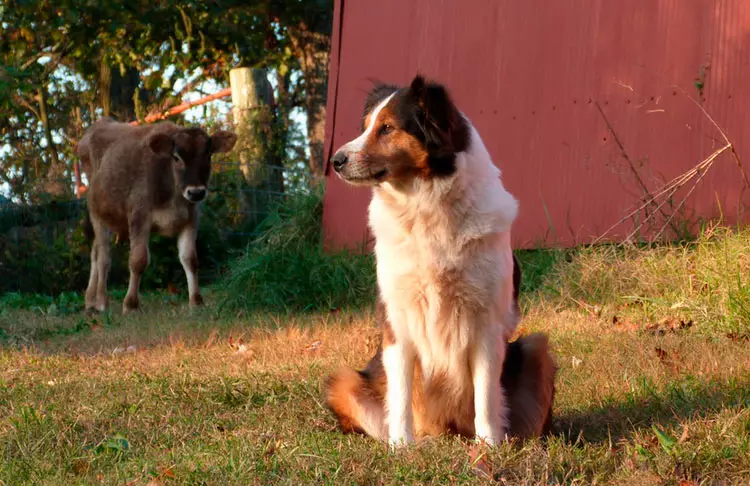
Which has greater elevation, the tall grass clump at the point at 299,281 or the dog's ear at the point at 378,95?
the dog's ear at the point at 378,95

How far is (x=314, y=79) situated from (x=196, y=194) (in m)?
6.64

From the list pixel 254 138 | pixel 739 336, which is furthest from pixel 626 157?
pixel 254 138

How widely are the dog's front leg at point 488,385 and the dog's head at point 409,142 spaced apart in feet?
2.48

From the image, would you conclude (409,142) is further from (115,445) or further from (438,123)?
(115,445)

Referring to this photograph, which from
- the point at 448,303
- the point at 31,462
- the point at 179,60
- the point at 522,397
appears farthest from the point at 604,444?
the point at 179,60

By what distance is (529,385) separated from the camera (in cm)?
420

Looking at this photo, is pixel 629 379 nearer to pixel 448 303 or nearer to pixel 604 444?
pixel 604 444

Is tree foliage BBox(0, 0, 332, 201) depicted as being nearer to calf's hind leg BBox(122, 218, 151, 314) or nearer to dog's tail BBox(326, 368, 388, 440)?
calf's hind leg BBox(122, 218, 151, 314)

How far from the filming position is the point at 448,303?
3.88 metres

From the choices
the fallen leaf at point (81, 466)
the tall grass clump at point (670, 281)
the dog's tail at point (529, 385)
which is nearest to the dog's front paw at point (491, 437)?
the dog's tail at point (529, 385)

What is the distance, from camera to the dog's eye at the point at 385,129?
13.0 ft

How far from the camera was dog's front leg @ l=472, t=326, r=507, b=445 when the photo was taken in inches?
154

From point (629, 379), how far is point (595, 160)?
3469 mm

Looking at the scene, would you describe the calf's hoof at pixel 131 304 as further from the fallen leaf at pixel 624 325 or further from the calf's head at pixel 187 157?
the fallen leaf at pixel 624 325
